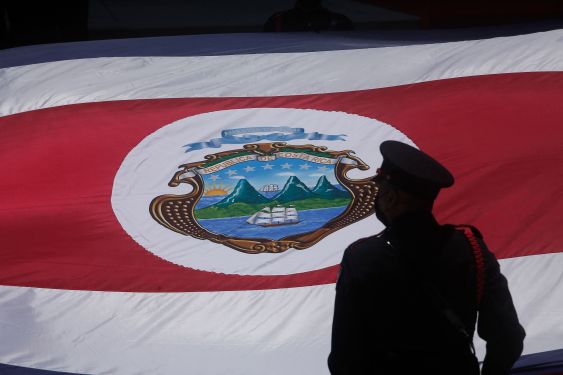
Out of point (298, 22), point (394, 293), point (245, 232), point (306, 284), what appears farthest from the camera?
point (298, 22)

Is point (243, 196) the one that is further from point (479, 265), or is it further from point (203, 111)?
point (479, 265)

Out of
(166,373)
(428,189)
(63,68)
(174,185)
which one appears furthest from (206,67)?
(428,189)

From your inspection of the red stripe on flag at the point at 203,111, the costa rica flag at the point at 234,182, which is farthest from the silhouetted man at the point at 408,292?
the red stripe on flag at the point at 203,111

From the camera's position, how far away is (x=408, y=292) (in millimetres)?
1499

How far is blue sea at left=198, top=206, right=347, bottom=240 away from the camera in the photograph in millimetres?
2625

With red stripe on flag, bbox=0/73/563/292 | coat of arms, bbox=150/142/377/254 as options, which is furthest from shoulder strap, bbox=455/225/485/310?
coat of arms, bbox=150/142/377/254

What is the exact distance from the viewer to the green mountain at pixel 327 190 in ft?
9.14

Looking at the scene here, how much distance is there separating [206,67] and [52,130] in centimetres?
68

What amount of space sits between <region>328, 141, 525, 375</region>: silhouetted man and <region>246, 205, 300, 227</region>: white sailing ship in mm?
1150

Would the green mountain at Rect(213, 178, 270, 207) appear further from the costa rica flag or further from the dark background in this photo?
the dark background

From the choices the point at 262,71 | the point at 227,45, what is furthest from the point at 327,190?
the point at 227,45

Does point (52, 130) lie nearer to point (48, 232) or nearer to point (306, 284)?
point (48, 232)

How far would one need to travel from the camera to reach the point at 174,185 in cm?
282

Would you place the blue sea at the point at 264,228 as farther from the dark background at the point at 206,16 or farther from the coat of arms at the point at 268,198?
the dark background at the point at 206,16
